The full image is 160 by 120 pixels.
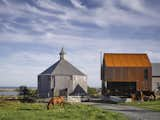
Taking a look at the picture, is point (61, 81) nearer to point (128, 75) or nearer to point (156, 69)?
point (128, 75)

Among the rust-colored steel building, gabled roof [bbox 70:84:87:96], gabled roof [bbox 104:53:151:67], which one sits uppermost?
gabled roof [bbox 104:53:151:67]

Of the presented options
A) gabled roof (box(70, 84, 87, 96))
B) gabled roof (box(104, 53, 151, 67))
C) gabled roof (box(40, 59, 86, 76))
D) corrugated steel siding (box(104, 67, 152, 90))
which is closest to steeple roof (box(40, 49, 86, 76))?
gabled roof (box(40, 59, 86, 76))

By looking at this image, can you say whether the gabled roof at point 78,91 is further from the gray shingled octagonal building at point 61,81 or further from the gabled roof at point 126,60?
the gabled roof at point 126,60

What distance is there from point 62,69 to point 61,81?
9.02 ft

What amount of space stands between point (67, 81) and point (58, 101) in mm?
36877

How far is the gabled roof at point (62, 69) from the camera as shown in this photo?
73669 mm

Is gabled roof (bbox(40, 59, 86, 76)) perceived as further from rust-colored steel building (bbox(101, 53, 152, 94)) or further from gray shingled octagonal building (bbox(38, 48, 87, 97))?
rust-colored steel building (bbox(101, 53, 152, 94))

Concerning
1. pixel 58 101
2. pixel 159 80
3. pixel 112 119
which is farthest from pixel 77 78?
pixel 112 119

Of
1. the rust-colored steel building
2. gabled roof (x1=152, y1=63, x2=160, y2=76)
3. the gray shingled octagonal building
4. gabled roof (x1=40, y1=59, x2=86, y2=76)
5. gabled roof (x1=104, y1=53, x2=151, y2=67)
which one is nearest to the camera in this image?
the rust-colored steel building

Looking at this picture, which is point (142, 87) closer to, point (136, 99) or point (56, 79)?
point (136, 99)

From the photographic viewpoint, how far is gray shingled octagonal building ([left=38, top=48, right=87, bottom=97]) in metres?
72.8

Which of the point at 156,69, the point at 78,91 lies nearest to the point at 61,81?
the point at 78,91

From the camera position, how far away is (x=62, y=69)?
2928 inches

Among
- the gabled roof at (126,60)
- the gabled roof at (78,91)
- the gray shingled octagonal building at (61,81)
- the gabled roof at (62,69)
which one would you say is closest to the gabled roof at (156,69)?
the gabled roof at (126,60)
